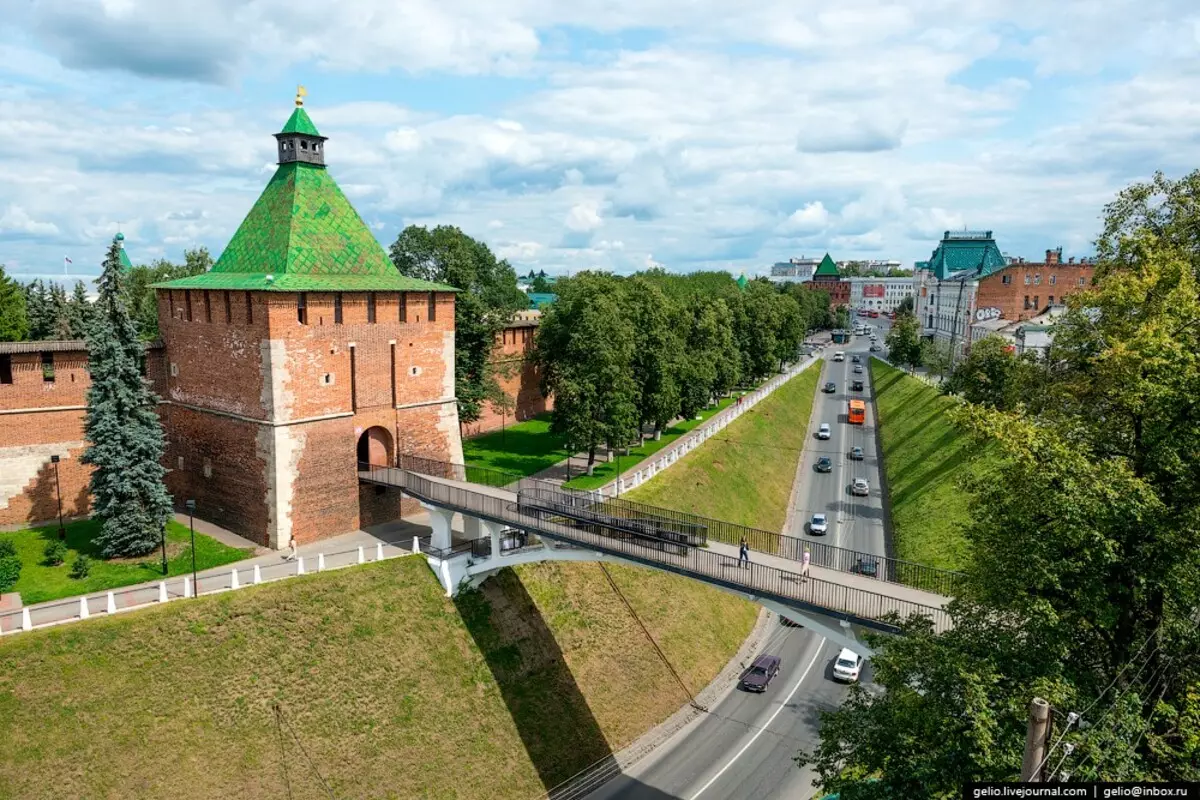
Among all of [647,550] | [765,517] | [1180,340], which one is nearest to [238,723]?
[647,550]

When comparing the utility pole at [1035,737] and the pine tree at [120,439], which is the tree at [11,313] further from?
the utility pole at [1035,737]

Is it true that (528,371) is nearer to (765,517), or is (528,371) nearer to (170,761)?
(765,517)

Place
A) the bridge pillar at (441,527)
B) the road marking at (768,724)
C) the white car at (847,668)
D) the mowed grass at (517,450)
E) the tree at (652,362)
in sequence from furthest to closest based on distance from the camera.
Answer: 1. the tree at (652,362)
2. the mowed grass at (517,450)
3. the white car at (847,668)
4. the bridge pillar at (441,527)
5. the road marking at (768,724)

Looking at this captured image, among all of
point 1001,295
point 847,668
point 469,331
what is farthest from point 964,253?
point 847,668

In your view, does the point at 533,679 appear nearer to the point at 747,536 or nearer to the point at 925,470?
the point at 747,536

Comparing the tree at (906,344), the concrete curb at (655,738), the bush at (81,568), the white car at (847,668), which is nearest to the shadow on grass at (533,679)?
the concrete curb at (655,738)

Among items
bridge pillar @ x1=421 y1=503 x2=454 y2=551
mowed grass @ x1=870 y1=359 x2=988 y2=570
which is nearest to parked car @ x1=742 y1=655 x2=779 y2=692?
mowed grass @ x1=870 y1=359 x2=988 y2=570

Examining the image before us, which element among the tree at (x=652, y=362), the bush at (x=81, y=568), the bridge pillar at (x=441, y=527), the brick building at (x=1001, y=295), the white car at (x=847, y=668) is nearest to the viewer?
the bush at (x=81, y=568)
